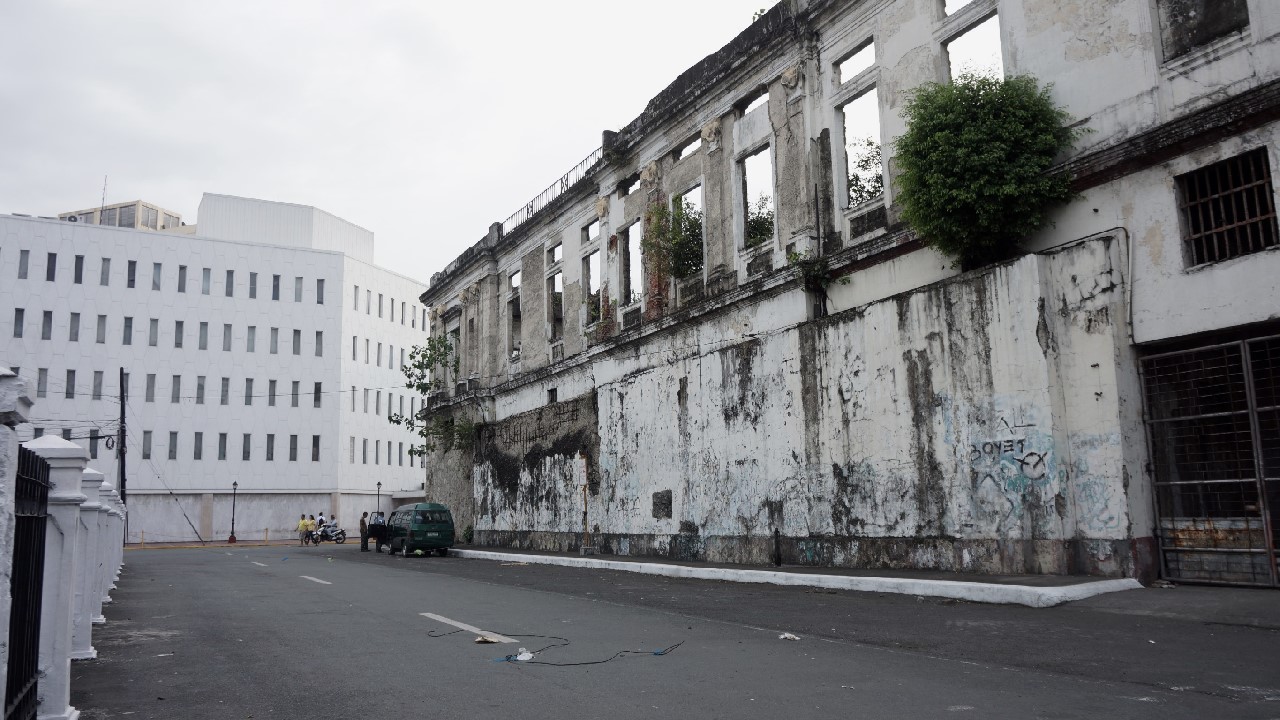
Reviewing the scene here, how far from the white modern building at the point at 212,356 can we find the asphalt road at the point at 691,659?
47.1 metres

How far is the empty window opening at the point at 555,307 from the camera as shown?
30.0m

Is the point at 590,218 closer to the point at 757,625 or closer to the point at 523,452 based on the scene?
the point at 523,452

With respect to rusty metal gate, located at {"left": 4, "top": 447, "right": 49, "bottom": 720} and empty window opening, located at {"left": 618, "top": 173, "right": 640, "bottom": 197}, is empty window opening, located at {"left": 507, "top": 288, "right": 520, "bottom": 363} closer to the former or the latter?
empty window opening, located at {"left": 618, "top": 173, "right": 640, "bottom": 197}

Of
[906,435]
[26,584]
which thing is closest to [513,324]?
[906,435]

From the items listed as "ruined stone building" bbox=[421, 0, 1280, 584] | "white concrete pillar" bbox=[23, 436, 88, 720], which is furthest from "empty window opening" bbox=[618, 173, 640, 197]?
"white concrete pillar" bbox=[23, 436, 88, 720]

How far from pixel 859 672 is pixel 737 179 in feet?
53.1

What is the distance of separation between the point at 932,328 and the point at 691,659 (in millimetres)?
9154

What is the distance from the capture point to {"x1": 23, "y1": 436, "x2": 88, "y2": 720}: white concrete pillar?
5113 millimetres

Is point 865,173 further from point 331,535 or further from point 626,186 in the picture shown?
point 331,535

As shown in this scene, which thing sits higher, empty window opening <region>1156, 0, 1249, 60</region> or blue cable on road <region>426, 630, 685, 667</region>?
empty window opening <region>1156, 0, 1249, 60</region>

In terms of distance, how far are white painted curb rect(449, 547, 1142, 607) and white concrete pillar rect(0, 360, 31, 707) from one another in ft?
33.1

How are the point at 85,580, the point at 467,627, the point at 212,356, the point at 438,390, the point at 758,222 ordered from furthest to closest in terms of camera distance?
the point at 212,356 < the point at 438,390 < the point at 758,222 < the point at 467,627 < the point at 85,580

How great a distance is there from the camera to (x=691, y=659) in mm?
7297

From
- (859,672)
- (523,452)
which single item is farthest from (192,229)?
(859,672)
